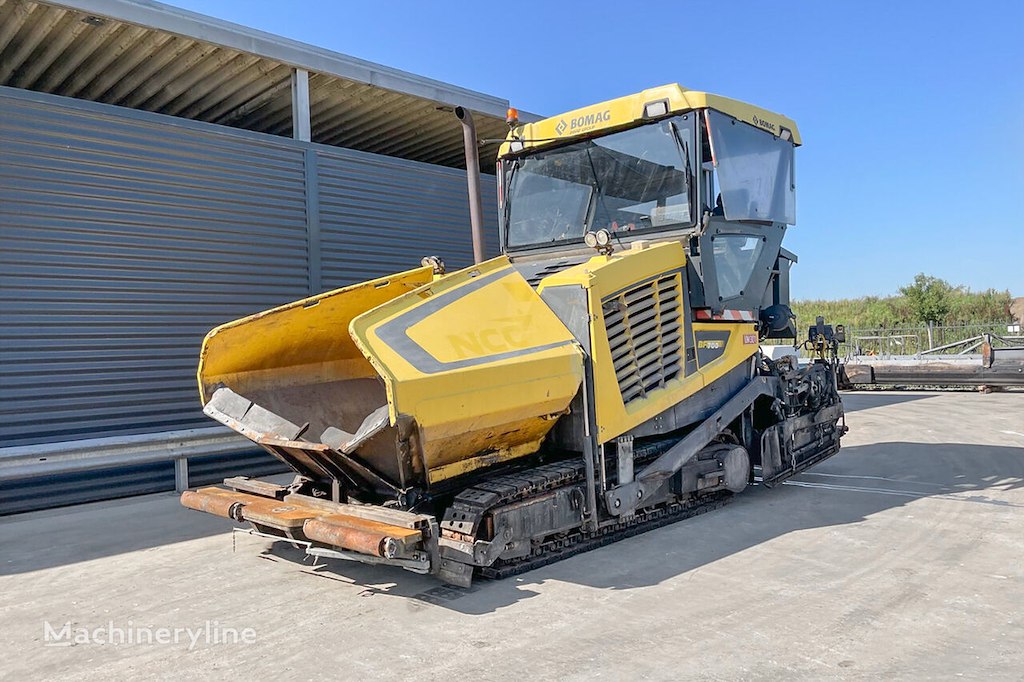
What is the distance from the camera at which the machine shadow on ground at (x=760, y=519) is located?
14.4ft

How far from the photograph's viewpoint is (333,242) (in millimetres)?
9039

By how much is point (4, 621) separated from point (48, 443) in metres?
3.17

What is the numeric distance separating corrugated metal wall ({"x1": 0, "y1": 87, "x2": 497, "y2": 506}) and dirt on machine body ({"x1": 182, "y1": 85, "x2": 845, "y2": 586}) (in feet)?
8.92

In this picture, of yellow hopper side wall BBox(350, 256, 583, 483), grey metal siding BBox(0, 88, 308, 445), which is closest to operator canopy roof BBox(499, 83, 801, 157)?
yellow hopper side wall BBox(350, 256, 583, 483)

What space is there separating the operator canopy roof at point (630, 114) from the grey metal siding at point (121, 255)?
11.0 ft

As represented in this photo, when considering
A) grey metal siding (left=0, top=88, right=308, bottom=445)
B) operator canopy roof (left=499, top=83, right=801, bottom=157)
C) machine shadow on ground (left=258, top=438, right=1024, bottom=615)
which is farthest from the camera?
grey metal siding (left=0, top=88, right=308, bottom=445)

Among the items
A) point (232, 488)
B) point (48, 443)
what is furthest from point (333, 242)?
point (232, 488)

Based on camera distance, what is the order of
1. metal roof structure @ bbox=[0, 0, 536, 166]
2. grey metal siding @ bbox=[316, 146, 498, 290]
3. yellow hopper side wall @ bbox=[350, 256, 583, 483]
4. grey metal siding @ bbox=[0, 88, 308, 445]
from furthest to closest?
grey metal siding @ bbox=[316, 146, 498, 290], metal roof structure @ bbox=[0, 0, 536, 166], grey metal siding @ bbox=[0, 88, 308, 445], yellow hopper side wall @ bbox=[350, 256, 583, 483]

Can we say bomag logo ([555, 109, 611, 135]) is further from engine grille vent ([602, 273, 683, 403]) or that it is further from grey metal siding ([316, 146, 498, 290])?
grey metal siding ([316, 146, 498, 290])

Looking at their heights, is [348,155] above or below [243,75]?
below

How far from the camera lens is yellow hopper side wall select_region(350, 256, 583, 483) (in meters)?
3.86

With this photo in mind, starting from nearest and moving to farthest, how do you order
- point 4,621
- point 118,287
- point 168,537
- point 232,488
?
point 4,621 < point 232,488 < point 168,537 < point 118,287

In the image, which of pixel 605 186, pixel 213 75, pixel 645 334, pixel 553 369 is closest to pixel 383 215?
pixel 213 75

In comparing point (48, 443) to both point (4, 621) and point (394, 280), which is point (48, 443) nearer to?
point (4, 621)
